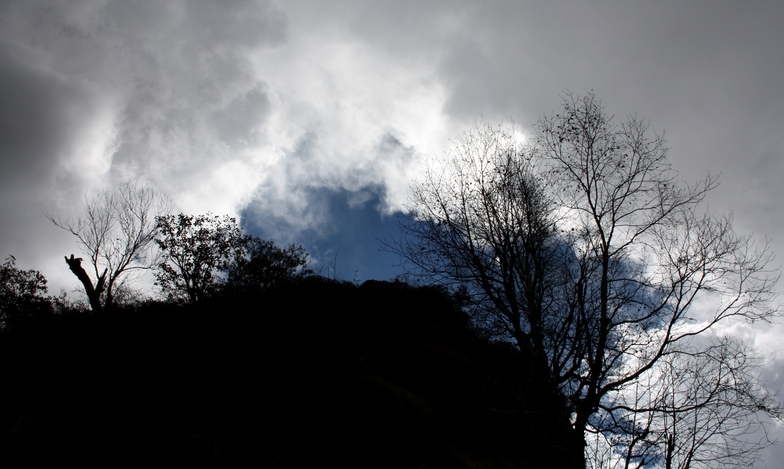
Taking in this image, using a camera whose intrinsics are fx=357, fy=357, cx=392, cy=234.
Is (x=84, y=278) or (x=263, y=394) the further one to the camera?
(x=84, y=278)

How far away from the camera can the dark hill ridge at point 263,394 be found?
21.4 ft

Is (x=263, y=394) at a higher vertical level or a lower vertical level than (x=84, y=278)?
lower

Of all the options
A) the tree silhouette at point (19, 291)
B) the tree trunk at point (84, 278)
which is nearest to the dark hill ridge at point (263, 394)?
the tree trunk at point (84, 278)

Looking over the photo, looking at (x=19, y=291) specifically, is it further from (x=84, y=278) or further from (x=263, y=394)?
(x=263, y=394)

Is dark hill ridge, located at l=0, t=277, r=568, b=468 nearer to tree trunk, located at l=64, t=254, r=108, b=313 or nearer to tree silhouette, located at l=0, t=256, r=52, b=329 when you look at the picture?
tree trunk, located at l=64, t=254, r=108, b=313

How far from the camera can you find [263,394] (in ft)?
25.8

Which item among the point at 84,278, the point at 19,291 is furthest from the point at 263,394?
the point at 19,291

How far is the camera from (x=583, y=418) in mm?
7285

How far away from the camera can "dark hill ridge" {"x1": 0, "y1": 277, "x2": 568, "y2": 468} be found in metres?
6.53

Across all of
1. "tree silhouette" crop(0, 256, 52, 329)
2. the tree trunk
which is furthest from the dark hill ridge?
"tree silhouette" crop(0, 256, 52, 329)

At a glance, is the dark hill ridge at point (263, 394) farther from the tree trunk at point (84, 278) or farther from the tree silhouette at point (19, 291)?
the tree silhouette at point (19, 291)

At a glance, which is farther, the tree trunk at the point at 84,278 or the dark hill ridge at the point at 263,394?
the tree trunk at the point at 84,278

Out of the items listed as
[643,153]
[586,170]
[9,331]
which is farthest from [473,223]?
[9,331]

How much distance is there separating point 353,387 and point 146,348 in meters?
5.27
